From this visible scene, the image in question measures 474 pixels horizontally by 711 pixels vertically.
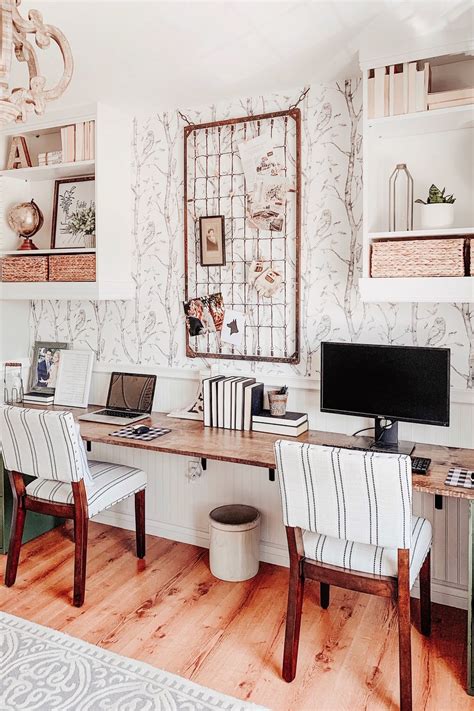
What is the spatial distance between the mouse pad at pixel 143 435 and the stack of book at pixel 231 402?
236 mm

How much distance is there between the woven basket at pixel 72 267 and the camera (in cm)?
310

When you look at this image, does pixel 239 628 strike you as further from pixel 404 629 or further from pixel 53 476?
pixel 53 476

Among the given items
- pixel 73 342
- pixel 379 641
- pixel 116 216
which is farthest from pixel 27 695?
pixel 116 216

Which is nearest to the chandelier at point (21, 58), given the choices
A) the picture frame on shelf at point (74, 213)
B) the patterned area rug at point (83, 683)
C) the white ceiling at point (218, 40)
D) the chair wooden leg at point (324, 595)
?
the white ceiling at point (218, 40)

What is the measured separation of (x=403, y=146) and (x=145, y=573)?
2.36 meters

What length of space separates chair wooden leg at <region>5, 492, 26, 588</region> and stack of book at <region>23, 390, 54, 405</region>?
30.4 inches

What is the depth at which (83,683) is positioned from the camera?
2.14 m

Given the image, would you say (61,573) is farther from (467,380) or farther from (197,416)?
(467,380)

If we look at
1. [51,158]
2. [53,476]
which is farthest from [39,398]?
[51,158]

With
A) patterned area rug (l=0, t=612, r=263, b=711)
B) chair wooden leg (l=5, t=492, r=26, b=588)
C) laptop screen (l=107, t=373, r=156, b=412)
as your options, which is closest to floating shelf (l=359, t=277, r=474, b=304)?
laptop screen (l=107, t=373, r=156, b=412)

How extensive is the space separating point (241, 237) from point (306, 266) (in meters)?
0.38

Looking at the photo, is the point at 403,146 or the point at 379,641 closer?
the point at 379,641

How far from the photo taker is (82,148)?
3078 mm

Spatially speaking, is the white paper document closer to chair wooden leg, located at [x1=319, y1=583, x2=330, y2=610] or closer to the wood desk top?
the wood desk top
